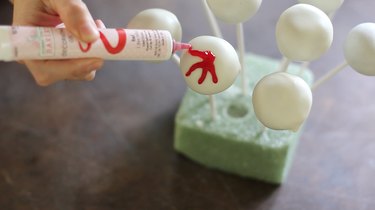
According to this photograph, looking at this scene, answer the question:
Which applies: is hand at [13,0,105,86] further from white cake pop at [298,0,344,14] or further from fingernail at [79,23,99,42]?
white cake pop at [298,0,344,14]

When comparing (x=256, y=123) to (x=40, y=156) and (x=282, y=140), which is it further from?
(x=40, y=156)

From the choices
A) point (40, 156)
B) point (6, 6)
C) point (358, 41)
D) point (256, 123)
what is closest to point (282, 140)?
point (256, 123)

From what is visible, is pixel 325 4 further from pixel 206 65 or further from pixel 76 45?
pixel 76 45

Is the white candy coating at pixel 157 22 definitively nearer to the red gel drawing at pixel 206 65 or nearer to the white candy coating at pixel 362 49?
the red gel drawing at pixel 206 65

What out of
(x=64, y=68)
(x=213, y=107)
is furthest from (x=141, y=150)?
(x=64, y=68)

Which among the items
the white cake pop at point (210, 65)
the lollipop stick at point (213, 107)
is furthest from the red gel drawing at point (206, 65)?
the lollipop stick at point (213, 107)
